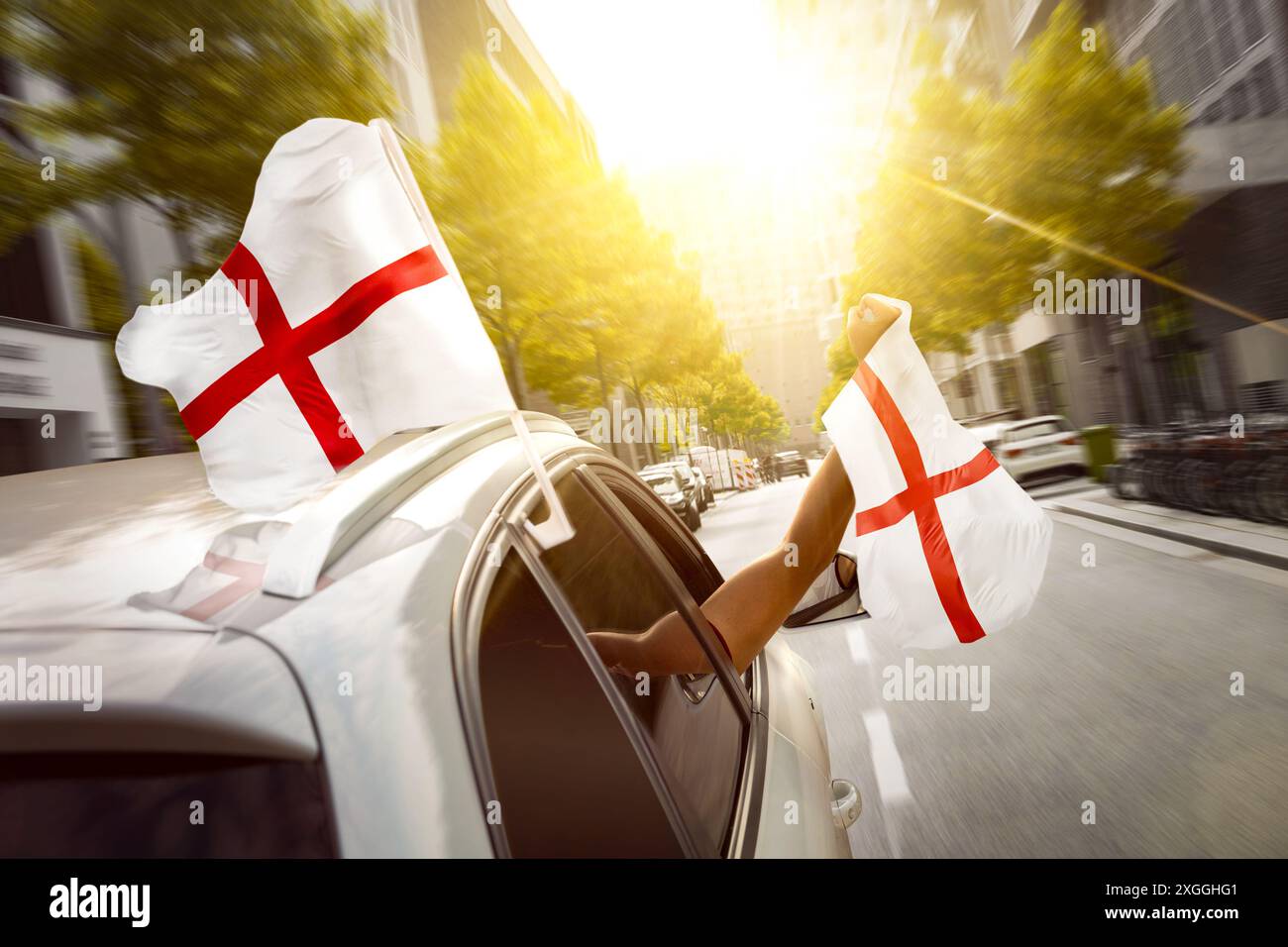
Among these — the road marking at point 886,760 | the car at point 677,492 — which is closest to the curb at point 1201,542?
the road marking at point 886,760

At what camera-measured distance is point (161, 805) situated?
0.67 meters

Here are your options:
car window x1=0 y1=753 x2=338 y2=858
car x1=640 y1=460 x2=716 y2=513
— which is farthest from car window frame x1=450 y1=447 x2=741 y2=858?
car x1=640 y1=460 x2=716 y2=513

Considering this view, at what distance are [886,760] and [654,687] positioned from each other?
2.65 m

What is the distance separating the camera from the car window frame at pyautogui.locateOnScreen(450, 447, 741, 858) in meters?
0.76

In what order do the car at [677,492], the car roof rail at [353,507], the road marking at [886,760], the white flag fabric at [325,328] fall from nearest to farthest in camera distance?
1. the car roof rail at [353,507]
2. the white flag fabric at [325,328]
3. the road marking at [886,760]
4. the car at [677,492]

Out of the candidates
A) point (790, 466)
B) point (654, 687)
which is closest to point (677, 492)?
point (654, 687)

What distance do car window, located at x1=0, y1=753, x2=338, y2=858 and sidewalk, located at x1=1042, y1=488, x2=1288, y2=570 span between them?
8165mm

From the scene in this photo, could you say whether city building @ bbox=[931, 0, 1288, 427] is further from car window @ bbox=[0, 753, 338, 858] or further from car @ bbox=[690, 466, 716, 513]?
car window @ bbox=[0, 753, 338, 858]

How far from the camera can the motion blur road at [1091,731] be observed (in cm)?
294

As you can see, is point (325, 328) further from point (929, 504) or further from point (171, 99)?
point (171, 99)

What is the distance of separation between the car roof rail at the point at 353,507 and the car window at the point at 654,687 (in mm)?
233

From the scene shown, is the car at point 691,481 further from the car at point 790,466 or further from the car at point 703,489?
the car at point 790,466
